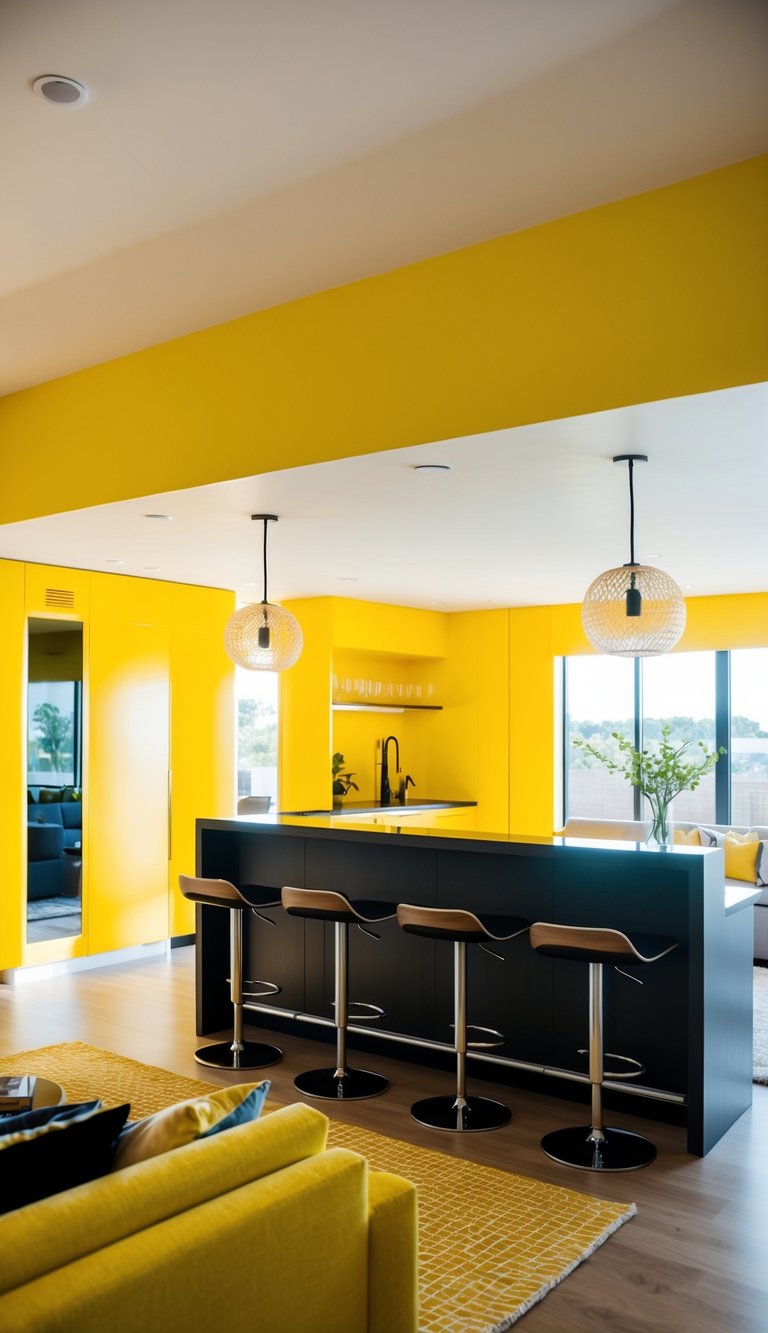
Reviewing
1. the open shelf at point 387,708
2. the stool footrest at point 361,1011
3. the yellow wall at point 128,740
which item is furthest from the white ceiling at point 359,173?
the open shelf at point 387,708

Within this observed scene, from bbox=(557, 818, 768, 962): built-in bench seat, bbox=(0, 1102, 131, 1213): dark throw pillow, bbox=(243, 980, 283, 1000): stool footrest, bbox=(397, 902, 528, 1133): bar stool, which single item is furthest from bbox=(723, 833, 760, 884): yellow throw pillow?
bbox=(0, 1102, 131, 1213): dark throw pillow

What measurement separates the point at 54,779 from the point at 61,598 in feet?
3.77

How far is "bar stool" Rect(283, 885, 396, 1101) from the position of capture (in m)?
4.61

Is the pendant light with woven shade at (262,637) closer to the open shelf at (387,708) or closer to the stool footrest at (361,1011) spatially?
the stool footrest at (361,1011)

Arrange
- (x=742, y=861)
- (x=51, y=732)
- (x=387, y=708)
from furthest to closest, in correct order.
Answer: (x=387, y=708)
(x=742, y=861)
(x=51, y=732)

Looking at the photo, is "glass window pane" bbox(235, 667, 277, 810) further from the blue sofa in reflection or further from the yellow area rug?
the yellow area rug

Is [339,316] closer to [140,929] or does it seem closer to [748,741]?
[140,929]

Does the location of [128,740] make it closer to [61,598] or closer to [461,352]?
[61,598]

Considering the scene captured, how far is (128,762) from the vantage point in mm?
7246

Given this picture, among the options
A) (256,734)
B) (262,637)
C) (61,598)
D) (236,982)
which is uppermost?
(61,598)

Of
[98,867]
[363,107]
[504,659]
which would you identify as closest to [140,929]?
[98,867]

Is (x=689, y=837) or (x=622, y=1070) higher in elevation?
(x=689, y=837)

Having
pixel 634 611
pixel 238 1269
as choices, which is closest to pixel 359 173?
pixel 634 611

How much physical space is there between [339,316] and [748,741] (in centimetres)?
532
